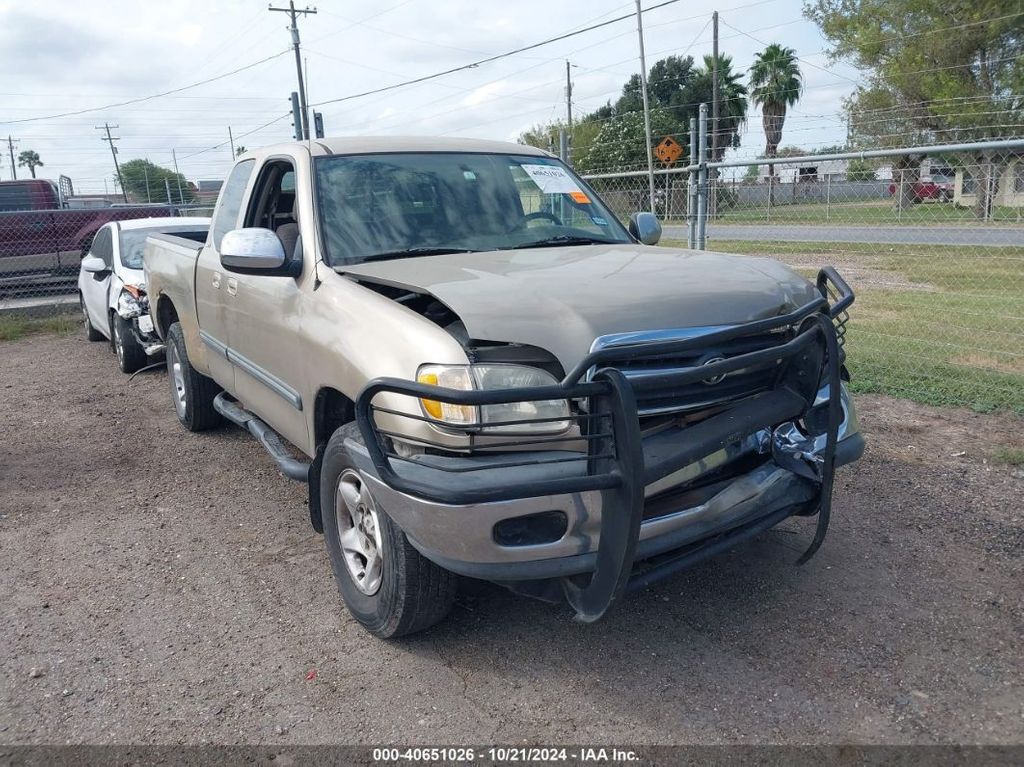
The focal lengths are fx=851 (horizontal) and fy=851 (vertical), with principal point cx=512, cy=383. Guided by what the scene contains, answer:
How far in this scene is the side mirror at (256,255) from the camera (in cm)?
378

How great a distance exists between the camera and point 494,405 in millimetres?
2822

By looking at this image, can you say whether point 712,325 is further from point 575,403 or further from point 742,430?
point 575,403

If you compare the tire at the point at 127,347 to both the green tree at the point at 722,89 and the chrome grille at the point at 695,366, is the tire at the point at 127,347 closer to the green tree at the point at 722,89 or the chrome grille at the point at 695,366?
the chrome grille at the point at 695,366

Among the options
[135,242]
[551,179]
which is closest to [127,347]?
[135,242]

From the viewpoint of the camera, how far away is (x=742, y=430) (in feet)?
9.59

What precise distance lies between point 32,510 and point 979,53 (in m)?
31.1

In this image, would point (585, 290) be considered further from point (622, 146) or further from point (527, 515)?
point (622, 146)

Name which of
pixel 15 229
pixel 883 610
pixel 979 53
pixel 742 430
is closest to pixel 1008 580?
pixel 883 610

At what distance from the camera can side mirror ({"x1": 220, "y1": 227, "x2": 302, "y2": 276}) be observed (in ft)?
12.4

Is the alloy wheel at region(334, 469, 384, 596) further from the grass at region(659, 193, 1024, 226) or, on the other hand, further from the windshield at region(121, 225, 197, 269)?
the grass at region(659, 193, 1024, 226)

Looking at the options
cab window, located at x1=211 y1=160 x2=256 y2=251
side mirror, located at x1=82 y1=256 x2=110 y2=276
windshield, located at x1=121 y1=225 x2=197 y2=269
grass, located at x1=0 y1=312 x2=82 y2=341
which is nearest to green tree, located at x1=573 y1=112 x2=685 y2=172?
grass, located at x1=0 y1=312 x2=82 y2=341

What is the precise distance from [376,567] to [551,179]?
2.48m

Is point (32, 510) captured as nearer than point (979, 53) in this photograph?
Yes

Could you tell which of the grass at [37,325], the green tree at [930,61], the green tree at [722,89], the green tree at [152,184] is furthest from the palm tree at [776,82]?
the grass at [37,325]
